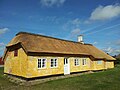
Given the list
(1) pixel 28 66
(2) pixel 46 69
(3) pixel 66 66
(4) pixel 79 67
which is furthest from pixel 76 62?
(1) pixel 28 66

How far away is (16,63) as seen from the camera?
1916 cm

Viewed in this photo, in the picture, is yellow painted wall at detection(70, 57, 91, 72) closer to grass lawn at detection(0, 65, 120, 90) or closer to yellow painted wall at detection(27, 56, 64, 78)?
yellow painted wall at detection(27, 56, 64, 78)

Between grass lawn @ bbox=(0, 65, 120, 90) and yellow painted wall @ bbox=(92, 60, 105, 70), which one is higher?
yellow painted wall @ bbox=(92, 60, 105, 70)


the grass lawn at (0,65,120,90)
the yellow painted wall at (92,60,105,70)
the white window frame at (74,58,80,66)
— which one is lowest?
the grass lawn at (0,65,120,90)

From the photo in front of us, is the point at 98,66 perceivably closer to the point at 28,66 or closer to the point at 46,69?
the point at 46,69

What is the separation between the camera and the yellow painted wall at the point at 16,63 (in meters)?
17.4

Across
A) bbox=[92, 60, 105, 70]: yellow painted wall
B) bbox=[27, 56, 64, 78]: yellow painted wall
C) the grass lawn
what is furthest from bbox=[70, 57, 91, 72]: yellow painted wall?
the grass lawn

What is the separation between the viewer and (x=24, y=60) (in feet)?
56.9

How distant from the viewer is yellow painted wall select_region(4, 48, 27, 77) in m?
17.4


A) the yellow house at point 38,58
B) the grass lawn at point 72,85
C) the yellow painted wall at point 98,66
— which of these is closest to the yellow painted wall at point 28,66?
the yellow house at point 38,58

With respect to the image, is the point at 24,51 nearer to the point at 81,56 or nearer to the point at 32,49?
the point at 32,49

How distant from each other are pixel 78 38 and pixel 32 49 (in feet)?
59.3

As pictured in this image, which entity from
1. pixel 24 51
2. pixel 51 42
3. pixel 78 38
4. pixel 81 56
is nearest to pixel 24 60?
pixel 24 51

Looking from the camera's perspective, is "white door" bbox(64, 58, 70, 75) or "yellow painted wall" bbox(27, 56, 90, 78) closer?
"yellow painted wall" bbox(27, 56, 90, 78)
